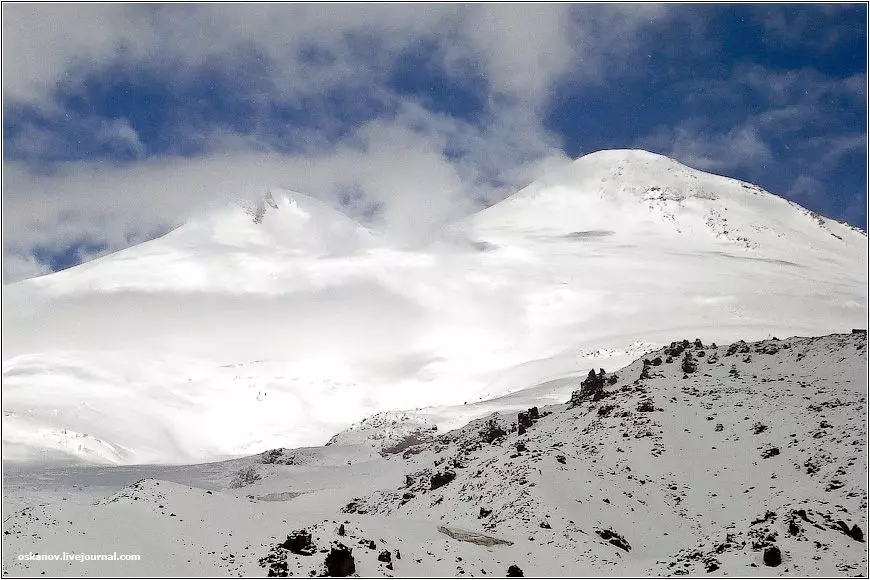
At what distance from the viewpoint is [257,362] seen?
148 metres

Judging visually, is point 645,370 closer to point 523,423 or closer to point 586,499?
point 523,423

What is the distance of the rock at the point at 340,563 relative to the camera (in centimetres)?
2467

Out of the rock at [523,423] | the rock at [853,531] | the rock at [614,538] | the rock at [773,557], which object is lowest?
the rock at [614,538]

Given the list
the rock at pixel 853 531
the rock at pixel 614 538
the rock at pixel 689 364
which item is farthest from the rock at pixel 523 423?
the rock at pixel 853 531

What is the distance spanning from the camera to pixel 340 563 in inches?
978

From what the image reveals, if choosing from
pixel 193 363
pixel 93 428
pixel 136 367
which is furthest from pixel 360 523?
pixel 193 363

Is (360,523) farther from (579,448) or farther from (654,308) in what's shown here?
(654,308)

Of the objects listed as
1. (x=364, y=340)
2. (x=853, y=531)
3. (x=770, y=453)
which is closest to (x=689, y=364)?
(x=770, y=453)

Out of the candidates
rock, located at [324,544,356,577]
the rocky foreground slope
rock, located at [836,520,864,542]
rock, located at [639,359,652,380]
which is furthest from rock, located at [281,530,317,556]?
rock, located at [639,359,652,380]

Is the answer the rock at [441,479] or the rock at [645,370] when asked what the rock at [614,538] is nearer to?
the rock at [441,479]

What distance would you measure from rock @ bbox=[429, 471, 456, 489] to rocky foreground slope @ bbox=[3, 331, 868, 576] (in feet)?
0.25

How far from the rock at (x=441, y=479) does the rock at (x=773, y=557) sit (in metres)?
19.6

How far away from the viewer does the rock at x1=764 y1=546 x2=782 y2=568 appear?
78.8 ft

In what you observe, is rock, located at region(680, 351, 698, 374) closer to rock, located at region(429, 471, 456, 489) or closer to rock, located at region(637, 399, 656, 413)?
rock, located at region(637, 399, 656, 413)
